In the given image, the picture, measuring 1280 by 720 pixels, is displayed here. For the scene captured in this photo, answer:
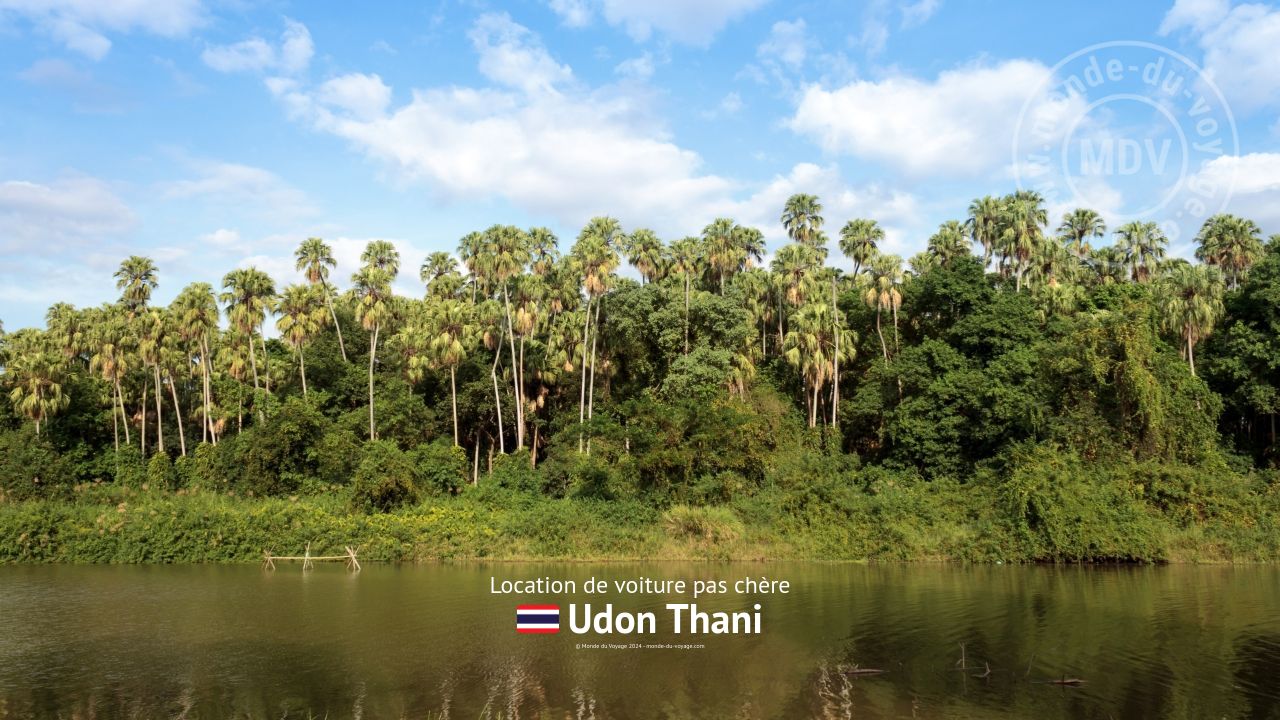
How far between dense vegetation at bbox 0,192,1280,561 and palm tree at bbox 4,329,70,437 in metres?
0.20

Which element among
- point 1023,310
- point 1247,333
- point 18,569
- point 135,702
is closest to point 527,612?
point 135,702

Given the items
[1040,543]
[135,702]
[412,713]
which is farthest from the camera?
[1040,543]

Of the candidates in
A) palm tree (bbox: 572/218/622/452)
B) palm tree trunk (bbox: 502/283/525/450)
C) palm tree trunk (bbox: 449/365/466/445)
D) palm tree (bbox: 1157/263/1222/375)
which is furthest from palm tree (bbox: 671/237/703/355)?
palm tree (bbox: 1157/263/1222/375)

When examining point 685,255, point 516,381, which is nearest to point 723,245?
point 685,255

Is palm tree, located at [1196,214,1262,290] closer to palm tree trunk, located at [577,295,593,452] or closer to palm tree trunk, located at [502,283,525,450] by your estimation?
palm tree trunk, located at [577,295,593,452]

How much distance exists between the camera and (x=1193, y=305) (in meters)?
46.1

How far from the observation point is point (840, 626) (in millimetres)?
23797

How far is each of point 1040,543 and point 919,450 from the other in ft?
31.8

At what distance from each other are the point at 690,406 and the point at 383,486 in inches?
669

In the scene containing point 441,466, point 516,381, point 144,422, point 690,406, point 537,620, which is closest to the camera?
point 537,620

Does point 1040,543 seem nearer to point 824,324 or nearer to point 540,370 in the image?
point 824,324

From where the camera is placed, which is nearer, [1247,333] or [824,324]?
[1247,333]

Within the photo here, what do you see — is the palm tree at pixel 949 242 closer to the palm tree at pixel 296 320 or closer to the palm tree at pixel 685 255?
the palm tree at pixel 685 255

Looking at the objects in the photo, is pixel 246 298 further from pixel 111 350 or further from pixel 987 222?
pixel 987 222
